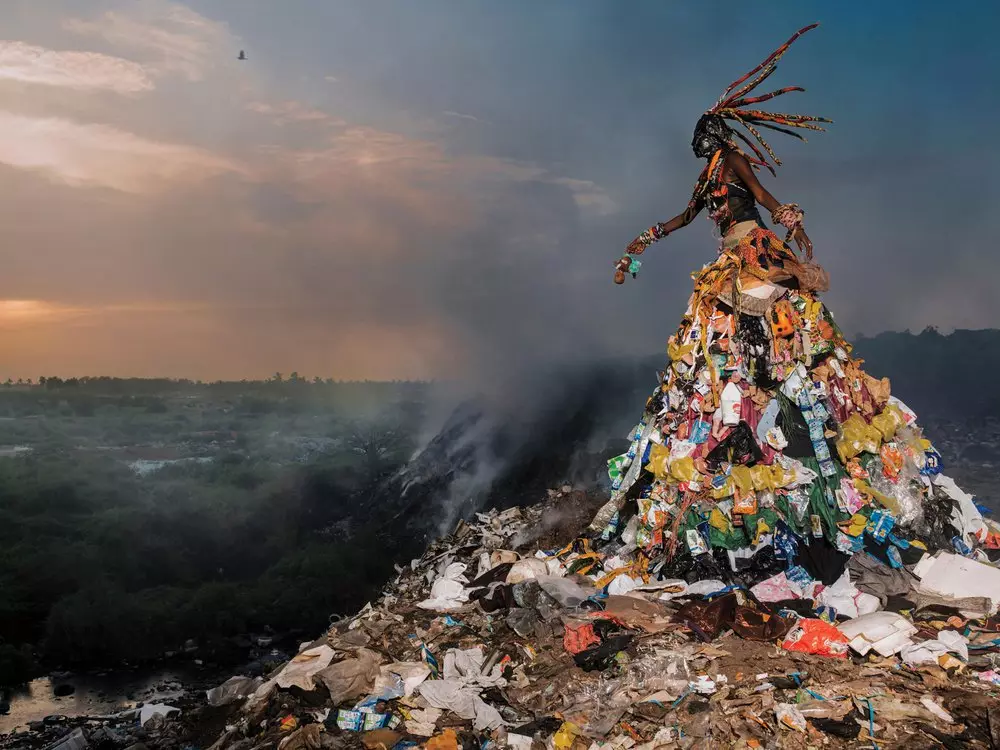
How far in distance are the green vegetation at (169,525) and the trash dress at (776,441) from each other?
9258 mm

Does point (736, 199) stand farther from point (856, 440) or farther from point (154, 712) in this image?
point (154, 712)

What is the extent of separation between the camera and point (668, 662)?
449cm

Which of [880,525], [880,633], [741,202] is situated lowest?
[880,633]

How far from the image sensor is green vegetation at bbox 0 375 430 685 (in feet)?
39.7

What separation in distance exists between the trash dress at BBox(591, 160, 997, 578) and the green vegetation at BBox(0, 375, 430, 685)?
926 cm

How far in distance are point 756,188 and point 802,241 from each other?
2.03 feet

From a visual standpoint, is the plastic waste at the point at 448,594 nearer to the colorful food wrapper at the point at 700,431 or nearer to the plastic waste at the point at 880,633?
the colorful food wrapper at the point at 700,431

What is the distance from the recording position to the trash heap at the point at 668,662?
394 cm

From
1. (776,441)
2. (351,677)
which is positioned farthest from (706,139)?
(351,677)

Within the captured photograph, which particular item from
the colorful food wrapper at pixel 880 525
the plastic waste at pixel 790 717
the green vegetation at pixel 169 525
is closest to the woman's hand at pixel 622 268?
the colorful food wrapper at pixel 880 525

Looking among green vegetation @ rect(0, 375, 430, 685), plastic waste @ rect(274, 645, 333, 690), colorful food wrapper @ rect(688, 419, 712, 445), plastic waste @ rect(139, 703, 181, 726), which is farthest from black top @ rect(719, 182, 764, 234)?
green vegetation @ rect(0, 375, 430, 685)

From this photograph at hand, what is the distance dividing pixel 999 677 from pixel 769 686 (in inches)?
55.1

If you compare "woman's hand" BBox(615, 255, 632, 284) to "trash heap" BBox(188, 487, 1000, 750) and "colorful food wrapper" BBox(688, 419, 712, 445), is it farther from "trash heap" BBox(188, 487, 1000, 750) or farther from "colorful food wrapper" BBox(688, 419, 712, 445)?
"trash heap" BBox(188, 487, 1000, 750)

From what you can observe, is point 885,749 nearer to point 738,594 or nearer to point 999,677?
point 999,677
